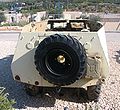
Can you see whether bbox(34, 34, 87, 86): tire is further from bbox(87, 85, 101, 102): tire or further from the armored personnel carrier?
bbox(87, 85, 101, 102): tire

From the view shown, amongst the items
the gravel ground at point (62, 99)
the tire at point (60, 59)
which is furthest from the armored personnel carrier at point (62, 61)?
the gravel ground at point (62, 99)

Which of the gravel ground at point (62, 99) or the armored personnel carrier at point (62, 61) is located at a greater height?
the armored personnel carrier at point (62, 61)

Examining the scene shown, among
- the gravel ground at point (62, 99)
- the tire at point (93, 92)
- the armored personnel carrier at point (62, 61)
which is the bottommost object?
the gravel ground at point (62, 99)

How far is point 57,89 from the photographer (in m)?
7.87

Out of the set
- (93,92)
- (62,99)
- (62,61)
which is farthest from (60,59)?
(62,99)

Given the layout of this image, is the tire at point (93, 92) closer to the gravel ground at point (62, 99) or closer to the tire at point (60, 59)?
the gravel ground at point (62, 99)

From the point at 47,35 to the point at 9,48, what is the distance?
8347 mm

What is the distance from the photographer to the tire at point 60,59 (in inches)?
273

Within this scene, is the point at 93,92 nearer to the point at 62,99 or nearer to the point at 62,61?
the point at 62,99

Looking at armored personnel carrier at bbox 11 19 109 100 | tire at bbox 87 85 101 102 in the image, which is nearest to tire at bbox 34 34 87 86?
armored personnel carrier at bbox 11 19 109 100

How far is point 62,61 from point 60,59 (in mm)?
59

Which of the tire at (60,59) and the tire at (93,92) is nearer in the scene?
the tire at (60,59)

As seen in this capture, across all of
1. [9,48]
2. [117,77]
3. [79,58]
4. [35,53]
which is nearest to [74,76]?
[79,58]

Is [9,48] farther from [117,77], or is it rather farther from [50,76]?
[50,76]
